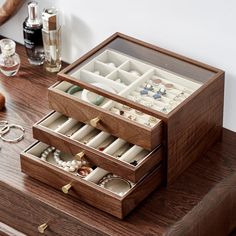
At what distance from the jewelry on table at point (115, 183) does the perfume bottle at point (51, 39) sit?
0.40 metres

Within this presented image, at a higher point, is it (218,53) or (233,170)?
(218,53)

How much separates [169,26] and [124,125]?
11.3 inches

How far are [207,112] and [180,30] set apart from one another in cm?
18

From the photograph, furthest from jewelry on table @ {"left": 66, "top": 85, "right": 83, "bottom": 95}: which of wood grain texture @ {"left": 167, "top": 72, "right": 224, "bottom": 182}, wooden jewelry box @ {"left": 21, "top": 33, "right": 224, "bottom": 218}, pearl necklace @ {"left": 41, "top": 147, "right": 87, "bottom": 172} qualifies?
wood grain texture @ {"left": 167, "top": 72, "right": 224, "bottom": 182}

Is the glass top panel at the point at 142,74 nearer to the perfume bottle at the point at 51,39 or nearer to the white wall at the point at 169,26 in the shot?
the white wall at the point at 169,26

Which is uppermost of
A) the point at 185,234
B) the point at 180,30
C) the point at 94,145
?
the point at 180,30

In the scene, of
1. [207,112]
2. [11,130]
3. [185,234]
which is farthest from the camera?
[11,130]

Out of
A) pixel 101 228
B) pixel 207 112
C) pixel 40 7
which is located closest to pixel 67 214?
pixel 101 228

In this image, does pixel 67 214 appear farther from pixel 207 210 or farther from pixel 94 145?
pixel 207 210

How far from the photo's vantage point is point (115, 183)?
1.65 m

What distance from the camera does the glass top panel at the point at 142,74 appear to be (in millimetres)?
1685

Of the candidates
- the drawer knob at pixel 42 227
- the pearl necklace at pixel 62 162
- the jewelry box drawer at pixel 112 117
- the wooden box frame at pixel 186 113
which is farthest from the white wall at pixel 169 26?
the drawer knob at pixel 42 227

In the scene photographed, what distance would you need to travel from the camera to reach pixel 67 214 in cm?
162

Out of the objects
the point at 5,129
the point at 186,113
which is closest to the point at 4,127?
the point at 5,129
